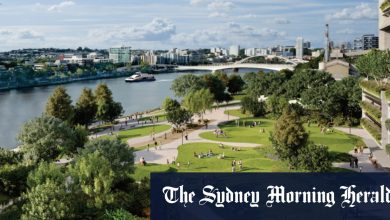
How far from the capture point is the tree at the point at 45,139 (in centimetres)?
3019

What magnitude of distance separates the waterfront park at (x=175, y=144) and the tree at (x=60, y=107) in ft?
0.30

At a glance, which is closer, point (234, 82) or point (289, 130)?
point (289, 130)

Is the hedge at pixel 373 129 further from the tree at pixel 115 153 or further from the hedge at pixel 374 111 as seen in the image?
the tree at pixel 115 153

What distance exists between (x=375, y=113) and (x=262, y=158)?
25.9ft

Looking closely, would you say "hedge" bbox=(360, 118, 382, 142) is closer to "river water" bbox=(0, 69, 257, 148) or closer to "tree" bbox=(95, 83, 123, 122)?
"tree" bbox=(95, 83, 123, 122)

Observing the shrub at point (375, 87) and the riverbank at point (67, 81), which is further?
the riverbank at point (67, 81)

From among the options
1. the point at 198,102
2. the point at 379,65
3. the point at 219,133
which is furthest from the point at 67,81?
the point at 379,65

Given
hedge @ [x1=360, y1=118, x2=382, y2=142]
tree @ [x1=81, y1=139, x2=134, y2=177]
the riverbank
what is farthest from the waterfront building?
the riverbank

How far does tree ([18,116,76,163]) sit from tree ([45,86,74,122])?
1219 centimetres

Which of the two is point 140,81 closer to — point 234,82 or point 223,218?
point 234,82

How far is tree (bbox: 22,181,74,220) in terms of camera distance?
17.9m

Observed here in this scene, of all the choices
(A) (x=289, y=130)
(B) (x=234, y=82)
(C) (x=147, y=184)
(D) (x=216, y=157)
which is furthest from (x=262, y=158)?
(B) (x=234, y=82)

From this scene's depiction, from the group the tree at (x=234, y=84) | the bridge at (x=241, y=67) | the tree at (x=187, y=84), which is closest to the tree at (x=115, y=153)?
the tree at (x=187, y=84)

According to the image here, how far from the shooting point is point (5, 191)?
23359 millimetres
